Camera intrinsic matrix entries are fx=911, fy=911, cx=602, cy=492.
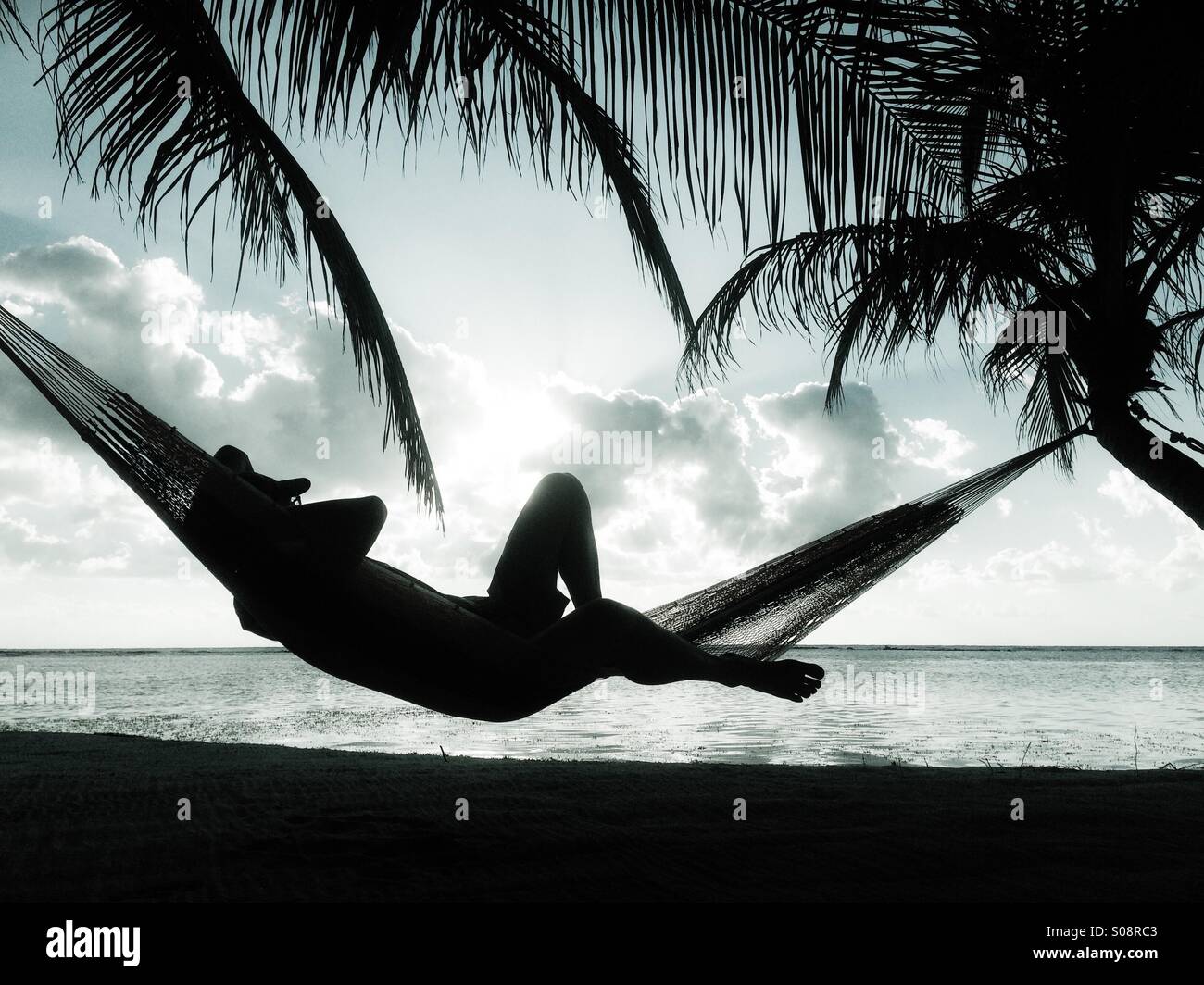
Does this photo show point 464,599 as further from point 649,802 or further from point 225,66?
point 225,66

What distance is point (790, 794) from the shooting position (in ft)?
11.0

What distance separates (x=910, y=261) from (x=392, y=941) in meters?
2.79

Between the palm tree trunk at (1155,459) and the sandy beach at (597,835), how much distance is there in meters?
0.99

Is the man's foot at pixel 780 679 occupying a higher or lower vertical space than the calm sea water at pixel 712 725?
higher

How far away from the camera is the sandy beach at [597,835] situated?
78.6 inches

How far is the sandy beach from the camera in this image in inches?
78.6

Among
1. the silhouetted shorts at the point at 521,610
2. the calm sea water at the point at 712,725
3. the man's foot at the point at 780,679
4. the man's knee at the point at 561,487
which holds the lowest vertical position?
the calm sea water at the point at 712,725

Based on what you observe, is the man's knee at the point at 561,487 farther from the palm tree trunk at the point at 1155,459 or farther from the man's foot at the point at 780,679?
the palm tree trunk at the point at 1155,459

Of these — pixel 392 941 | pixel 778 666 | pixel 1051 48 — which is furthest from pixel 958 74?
pixel 392 941

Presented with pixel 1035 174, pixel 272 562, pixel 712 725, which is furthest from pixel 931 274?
pixel 712 725

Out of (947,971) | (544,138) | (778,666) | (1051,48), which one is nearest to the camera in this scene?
(947,971)

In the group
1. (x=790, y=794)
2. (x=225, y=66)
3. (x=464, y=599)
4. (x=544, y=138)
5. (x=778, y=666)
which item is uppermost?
(x=225, y=66)

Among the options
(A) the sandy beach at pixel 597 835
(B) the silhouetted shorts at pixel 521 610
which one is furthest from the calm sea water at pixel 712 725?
(B) the silhouetted shorts at pixel 521 610

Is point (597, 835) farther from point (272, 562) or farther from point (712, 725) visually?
point (712, 725)
